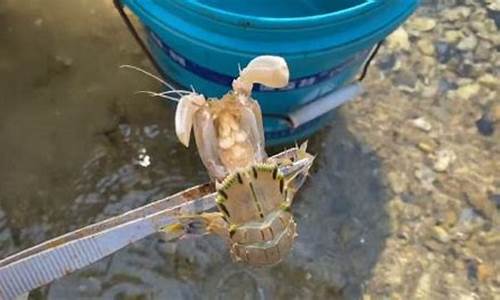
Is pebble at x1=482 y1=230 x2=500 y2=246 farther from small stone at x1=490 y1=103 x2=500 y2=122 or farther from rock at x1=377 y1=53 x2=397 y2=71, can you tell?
Answer: rock at x1=377 y1=53 x2=397 y2=71

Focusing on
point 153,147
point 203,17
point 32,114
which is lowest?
point 153,147

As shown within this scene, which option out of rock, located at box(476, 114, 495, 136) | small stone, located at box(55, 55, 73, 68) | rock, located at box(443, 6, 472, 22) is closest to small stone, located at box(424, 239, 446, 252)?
rock, located at box(476, 114, 495, 136)

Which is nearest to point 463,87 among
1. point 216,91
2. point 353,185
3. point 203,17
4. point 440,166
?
point 440,166

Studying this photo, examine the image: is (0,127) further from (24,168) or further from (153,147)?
(153,147)

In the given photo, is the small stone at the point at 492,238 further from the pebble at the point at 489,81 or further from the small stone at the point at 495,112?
the pebble at the point at 489,81

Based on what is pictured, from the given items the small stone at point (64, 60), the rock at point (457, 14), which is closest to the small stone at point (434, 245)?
the rock at point (457, 14)

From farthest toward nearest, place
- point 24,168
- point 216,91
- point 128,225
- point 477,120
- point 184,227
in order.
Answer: point 477,120 < point 24,168 < point 216,91 < point 184,227 < point 128,225
